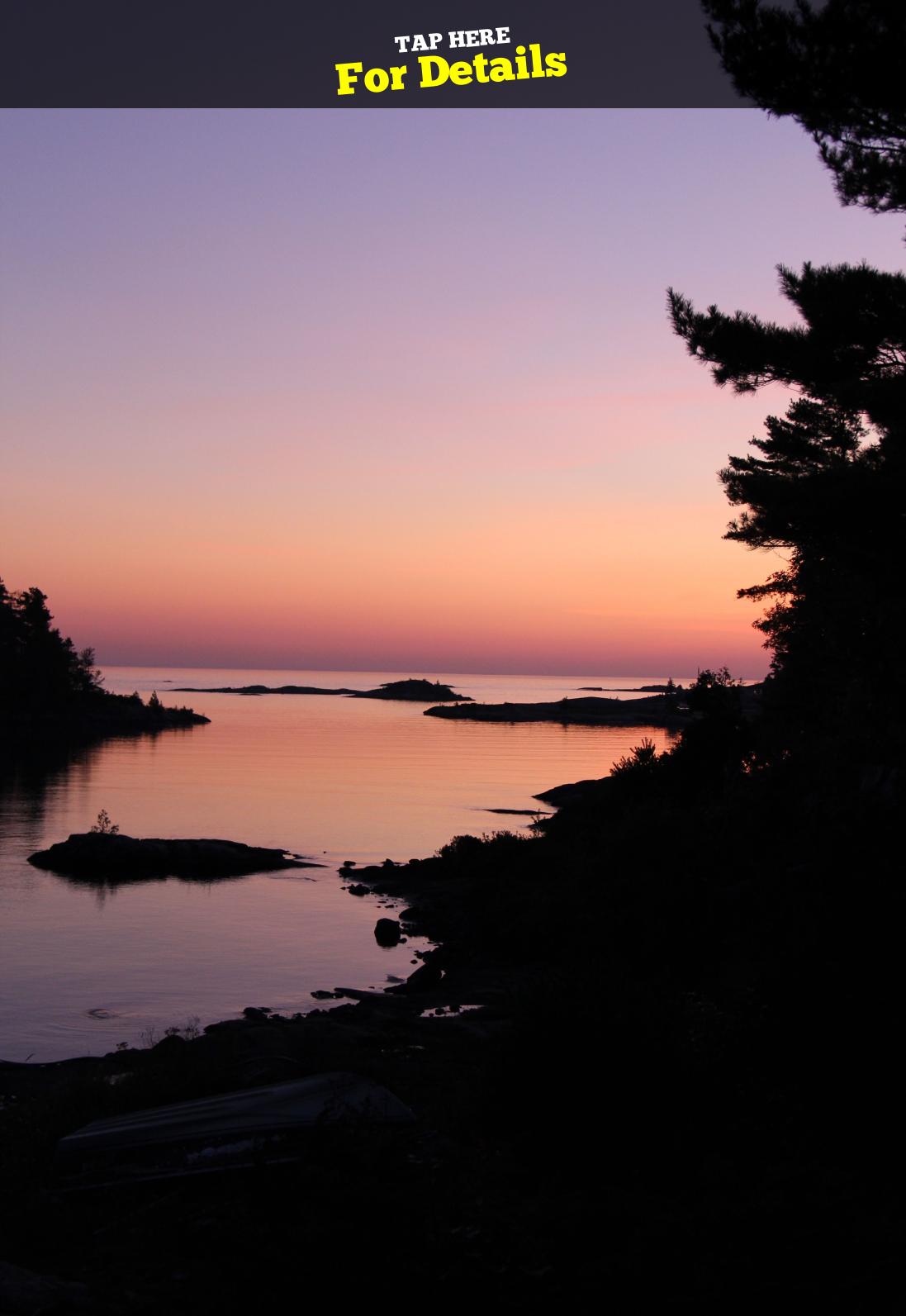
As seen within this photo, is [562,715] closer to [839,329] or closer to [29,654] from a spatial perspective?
[29,654]

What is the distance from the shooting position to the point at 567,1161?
7180 mm

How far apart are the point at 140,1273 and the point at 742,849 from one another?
1716cm

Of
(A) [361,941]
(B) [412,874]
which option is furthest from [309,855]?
(A) [361,941]

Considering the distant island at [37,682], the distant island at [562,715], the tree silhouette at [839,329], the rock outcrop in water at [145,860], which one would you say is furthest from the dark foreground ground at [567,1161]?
the distant island at [562,715]

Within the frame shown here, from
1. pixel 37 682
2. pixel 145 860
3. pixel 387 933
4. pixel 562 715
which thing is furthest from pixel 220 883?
pixel 562 715

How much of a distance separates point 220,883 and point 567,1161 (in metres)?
28.6

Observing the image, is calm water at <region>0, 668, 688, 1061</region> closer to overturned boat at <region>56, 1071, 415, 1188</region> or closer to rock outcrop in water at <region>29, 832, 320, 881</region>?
rock outcrop in water at <region>29, 832, 320, 881</region>

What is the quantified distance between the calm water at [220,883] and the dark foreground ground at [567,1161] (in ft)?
24.2

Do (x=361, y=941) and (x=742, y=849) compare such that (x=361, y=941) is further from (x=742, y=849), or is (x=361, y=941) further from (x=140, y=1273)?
(x=140, y=1273)

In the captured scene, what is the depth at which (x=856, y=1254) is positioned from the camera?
18.2 ft

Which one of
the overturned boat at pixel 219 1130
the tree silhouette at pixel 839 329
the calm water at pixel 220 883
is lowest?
the calm water at pixel 220 883

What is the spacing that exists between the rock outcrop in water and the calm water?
1.06 m

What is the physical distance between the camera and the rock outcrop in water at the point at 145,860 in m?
35.4

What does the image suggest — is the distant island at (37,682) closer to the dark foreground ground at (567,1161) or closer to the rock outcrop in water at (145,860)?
the rock outcrop in water at (145,860)
